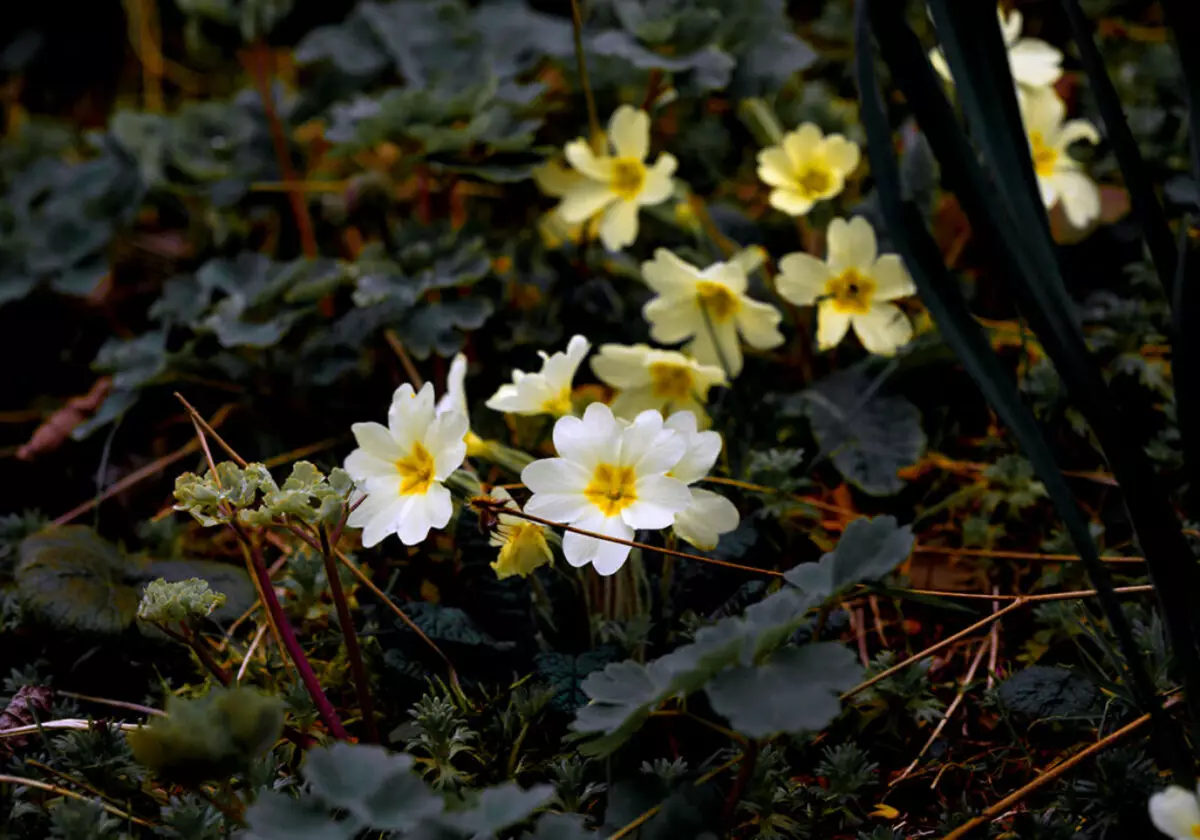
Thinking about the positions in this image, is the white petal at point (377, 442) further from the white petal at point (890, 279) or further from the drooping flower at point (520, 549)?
the white petal at point (890, 279)

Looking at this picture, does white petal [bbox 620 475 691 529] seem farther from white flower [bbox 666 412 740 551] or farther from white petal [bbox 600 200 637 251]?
white petal [bbox 600 200 637 251]

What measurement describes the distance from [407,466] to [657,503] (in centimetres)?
30

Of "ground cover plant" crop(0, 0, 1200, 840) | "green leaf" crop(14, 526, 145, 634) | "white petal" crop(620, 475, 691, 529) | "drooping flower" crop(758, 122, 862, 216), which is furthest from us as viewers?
"drooping flower" crop(758, 122, 862, 216)

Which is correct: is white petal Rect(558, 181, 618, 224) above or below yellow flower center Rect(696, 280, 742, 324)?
above

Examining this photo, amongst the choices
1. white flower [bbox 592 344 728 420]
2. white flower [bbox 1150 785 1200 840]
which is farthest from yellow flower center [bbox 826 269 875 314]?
white flower [bbox 1150 785 1200 840]

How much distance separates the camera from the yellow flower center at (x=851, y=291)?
1494 millimetres

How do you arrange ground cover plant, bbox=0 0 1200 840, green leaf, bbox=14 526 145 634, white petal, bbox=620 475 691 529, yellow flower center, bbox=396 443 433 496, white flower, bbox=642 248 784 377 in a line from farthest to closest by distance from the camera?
white flower, bbox=642 248 784 377 → green leaf, bbox=14 526 145 634 → yellow flower center, bbox=396 443 433 496 → white petal, bbox=620 475 691 529 → ground cover plant, bbox=0 0 1200 840

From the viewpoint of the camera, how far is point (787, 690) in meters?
0.88

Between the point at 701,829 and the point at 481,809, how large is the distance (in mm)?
224

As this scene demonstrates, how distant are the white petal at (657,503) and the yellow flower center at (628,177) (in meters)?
0.72

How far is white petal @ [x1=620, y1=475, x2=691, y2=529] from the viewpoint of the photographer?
3.42 feet

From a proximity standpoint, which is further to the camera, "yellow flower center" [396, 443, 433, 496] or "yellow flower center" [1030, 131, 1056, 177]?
"yellow flower center" [1030, 131, 1056, 177]

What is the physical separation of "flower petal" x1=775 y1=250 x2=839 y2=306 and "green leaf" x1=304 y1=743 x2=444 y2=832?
2.96 feet

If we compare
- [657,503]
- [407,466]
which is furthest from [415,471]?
[657,503]
